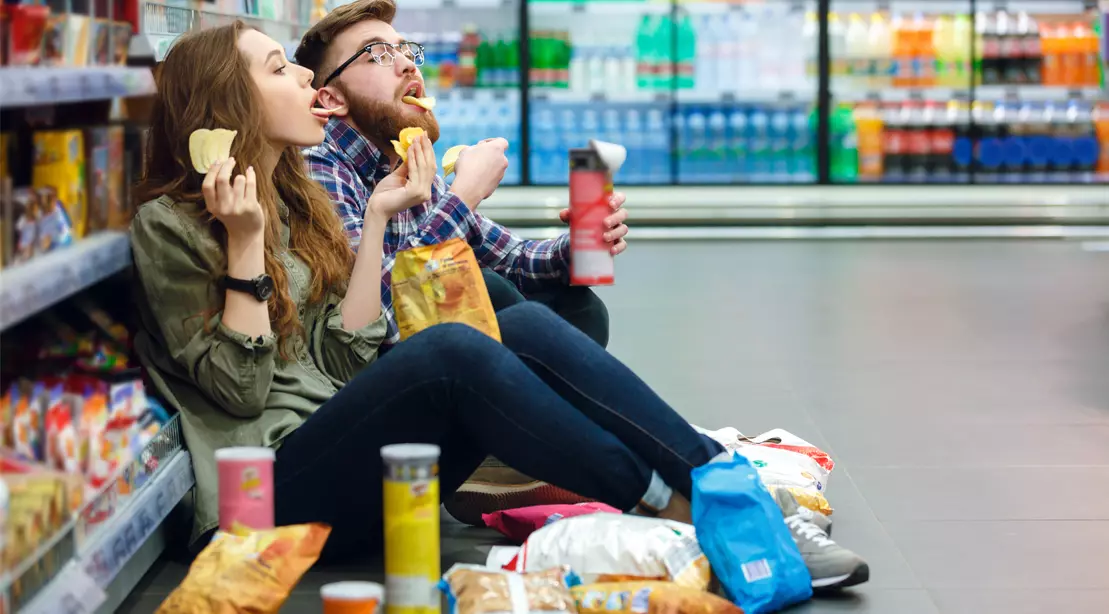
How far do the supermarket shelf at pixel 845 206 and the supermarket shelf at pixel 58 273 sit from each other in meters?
5.77

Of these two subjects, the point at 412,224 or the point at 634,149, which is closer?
the point at 412,224

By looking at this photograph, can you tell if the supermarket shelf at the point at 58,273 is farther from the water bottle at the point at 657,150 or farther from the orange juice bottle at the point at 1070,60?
the orange juice bottle at the point at 1070,60

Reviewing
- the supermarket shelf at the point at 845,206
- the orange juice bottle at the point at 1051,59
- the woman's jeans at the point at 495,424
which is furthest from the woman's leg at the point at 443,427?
the orange juice bottle at the point at 1051,59

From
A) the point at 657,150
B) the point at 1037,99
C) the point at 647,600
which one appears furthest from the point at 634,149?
the point at 647,600

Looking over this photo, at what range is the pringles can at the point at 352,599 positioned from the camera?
2016 mm

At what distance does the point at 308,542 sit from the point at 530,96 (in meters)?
6.56

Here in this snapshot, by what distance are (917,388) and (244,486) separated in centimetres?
262

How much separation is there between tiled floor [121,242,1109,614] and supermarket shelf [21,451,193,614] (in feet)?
0.56

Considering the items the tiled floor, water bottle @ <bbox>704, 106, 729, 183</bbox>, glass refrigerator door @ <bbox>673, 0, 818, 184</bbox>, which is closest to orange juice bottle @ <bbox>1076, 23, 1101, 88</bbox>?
the tiled floor

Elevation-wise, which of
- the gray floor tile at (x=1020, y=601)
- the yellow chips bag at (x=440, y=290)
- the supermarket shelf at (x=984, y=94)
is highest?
the supermarket shelf at (x=984, y=94)

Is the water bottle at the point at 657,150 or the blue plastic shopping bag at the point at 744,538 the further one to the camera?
the water bottle at the point at 657,150

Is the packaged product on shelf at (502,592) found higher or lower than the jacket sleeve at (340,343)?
lower

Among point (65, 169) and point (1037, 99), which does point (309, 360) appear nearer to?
point (65, 169)

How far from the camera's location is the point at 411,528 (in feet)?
6.62
